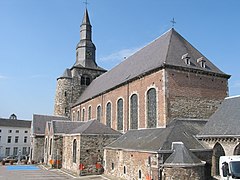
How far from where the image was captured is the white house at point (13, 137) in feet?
175

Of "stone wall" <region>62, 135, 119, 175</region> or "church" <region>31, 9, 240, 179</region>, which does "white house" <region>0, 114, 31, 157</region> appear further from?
"stone wall" <region>62, 135, 119, 175</region>

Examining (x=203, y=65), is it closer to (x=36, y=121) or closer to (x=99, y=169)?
(x=99, y=169)

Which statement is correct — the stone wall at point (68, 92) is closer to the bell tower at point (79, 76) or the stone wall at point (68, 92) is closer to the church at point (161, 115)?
the bell tower at point (79, 76)

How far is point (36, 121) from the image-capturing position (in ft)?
124

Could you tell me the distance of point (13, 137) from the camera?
54.8 meters

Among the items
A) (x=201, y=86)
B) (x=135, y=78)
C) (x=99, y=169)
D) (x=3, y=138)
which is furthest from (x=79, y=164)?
(x=3, y=138)

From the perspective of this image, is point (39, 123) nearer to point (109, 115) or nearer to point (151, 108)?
point (109, 115)

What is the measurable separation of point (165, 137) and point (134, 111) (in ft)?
21.7

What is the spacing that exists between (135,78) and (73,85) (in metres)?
21.4

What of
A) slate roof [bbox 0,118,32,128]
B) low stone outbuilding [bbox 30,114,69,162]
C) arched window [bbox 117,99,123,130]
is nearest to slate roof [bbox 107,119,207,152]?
arched window [bbox 117,99,123,130]

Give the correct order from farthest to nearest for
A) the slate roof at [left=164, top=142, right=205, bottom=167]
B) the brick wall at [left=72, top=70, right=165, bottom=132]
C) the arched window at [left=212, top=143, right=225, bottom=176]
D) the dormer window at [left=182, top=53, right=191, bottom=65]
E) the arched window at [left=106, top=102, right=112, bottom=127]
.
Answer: the arched window at [left=106, top=102, right=112, bottom=127] → the dormer window at [left=182, top=53, right=191, bottom=65] → the brick wall at [left=72, top=70, right=165, bottom=132] → the arched window at [left=212, top=143, right=225, bottom=176] → the slate roof at [left=164, top=142, right=205, bottom=167]

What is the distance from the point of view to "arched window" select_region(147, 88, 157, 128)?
60.0ft

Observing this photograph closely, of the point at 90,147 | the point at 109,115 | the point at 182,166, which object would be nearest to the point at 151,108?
the point at 90,147

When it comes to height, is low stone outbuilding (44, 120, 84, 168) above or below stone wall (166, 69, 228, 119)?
below
